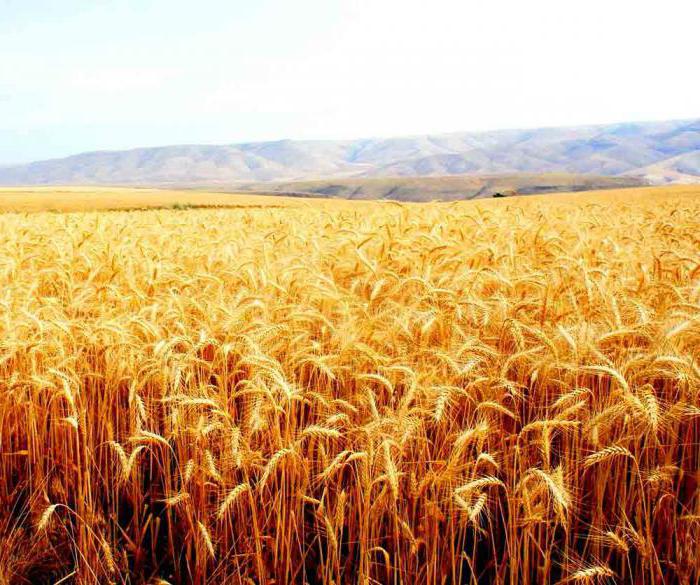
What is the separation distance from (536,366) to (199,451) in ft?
4.53

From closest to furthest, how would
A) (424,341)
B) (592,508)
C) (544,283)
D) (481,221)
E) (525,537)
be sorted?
(525,537) < (592,508) < (424,341) < (544,283) < (481,221)

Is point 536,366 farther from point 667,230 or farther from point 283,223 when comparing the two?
point 283,223

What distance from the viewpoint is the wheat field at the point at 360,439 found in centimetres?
208

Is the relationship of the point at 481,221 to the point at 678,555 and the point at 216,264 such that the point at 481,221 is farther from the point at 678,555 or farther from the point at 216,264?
the point at 678,555

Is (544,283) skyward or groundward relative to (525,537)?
skyward

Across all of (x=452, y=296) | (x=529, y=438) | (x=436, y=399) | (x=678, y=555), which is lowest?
(x=678, y=555)

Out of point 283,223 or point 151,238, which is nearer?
point 151,238

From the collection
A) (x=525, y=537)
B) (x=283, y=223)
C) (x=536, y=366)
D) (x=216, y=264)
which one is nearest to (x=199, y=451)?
(x=525, y=537)

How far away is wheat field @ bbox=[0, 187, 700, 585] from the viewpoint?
6.84 feet

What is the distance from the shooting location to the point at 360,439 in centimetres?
221

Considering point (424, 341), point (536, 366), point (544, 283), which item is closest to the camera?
point (536, 366)

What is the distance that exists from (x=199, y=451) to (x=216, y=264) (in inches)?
106

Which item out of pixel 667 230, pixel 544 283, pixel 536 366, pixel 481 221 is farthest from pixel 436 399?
pixel 667 230

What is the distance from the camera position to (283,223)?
842 cm
